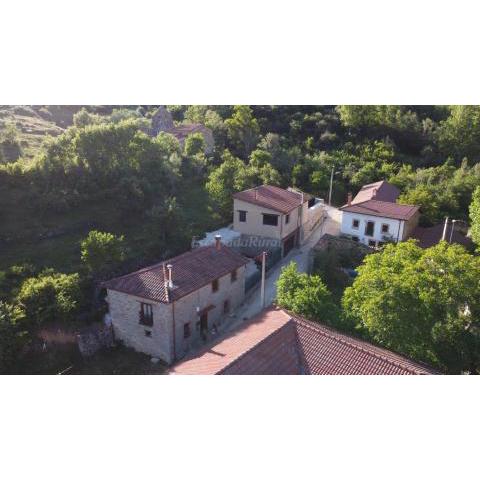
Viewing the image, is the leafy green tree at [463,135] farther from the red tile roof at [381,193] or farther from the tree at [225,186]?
the tree at [225,186]

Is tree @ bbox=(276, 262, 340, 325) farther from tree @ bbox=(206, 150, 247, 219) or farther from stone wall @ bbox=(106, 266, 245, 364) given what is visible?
tree @ bbox=(206, 150, 247, 219)

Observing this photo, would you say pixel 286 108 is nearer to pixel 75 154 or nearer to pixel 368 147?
pixel 368 147

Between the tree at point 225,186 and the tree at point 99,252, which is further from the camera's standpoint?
the tree at point 225,186

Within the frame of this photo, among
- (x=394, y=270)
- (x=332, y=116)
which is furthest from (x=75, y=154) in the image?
(x=332, y=116)

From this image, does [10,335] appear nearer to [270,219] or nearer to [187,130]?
[270,219]

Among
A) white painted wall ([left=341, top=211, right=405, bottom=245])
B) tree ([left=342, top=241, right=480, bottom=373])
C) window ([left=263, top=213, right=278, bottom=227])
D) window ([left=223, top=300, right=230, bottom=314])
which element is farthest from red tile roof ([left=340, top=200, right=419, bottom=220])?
tree ([left=342, top=241, right=480, bottom=373])

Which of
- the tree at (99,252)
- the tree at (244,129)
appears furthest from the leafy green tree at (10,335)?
the tree at (244,129)
